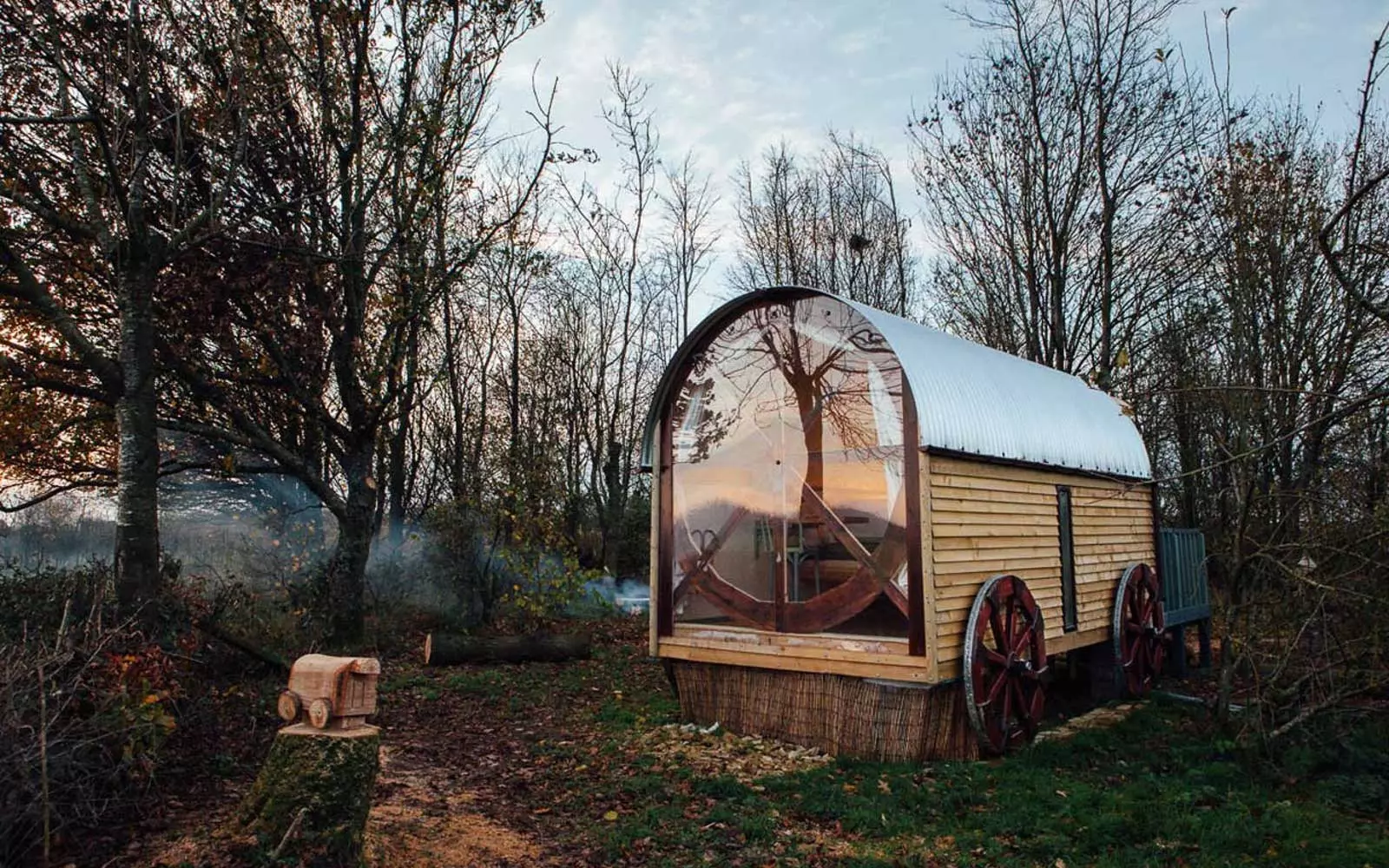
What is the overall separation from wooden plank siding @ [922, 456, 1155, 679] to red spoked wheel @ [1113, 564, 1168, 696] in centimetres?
14

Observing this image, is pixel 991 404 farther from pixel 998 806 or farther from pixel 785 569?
pixel 998 806

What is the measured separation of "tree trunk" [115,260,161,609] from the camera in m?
6.15

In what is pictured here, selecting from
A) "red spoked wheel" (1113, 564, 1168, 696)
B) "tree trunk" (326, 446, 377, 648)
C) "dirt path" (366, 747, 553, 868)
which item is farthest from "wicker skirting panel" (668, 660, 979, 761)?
"tree trunk" (326, 446, 377, 648)

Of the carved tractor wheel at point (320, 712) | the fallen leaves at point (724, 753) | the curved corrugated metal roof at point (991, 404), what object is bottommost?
the fallen leaves at point (724, 753)

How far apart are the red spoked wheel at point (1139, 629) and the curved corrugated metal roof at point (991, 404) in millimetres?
1264

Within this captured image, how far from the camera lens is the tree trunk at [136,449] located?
6.15 metres

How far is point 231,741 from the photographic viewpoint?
6180mm

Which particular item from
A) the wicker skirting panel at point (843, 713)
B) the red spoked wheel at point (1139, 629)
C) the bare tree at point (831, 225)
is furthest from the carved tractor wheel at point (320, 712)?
the bare tree at point (831, 225)

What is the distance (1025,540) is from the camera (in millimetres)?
8297

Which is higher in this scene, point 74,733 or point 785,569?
point 785,569

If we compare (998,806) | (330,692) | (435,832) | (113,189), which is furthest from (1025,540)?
(113,189)

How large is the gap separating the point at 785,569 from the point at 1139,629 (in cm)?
503

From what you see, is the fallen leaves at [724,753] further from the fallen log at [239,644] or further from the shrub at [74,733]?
the shrub at [74,733]

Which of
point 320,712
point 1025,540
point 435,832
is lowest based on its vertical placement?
point 435,832
